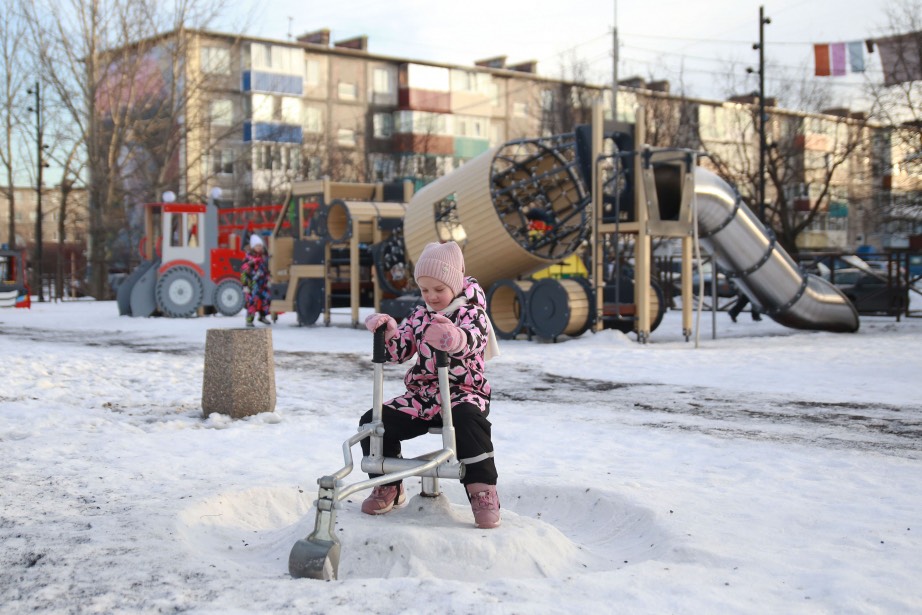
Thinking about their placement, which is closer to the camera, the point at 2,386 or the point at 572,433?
the point at 572,433

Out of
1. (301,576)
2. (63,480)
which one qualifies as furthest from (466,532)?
(63,480)

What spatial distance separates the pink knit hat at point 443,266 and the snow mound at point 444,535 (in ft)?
3.65

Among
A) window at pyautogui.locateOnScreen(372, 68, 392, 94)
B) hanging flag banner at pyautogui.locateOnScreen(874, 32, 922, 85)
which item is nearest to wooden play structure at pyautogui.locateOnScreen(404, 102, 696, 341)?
hanging flag banner at pyautogui.locateOnScreen(874, 32, 922, 85)

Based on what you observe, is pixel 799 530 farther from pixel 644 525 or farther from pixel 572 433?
pixel 572 433

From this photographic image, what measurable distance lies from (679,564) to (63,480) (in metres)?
3.72

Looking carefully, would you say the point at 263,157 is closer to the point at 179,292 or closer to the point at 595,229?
the point at 179,292

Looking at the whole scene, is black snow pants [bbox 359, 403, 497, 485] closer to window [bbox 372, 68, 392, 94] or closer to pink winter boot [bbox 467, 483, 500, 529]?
pink winter boot [bbox 467, 483, 500, 529]

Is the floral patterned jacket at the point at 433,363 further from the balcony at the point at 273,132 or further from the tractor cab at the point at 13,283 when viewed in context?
the balcony at the point at 273,132

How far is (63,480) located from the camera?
6.13 metres

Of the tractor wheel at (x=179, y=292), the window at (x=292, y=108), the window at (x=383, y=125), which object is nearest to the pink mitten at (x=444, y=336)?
the tractor wheel at (x=179, y=292)

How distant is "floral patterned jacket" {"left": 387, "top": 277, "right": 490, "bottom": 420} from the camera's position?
16.7 ft

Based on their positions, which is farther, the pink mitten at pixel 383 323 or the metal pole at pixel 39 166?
the metal pole at pixel 39 166

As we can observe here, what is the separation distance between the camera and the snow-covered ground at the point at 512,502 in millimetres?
3936

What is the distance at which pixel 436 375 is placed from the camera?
5164 mm
